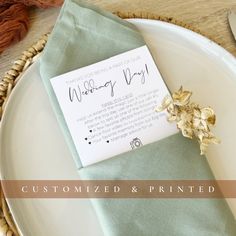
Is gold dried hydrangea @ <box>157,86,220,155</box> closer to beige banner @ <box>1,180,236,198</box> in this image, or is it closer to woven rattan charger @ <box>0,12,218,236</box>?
beige banner @ <box>1,180,236,198</box>

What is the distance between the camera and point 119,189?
0.49 m

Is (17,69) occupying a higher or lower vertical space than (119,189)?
higher

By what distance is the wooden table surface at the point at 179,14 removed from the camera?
64 cm

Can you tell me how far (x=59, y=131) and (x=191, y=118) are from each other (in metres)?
0.17

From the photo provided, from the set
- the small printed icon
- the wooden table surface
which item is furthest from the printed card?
the wooden table surface

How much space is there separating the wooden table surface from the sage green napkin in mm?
102

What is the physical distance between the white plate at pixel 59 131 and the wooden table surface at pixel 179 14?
0.07m

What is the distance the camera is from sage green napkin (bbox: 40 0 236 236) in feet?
1.56

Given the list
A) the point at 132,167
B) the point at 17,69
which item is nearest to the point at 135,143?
the point at 132,167

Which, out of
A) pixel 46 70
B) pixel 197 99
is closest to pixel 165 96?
pixel 197 99

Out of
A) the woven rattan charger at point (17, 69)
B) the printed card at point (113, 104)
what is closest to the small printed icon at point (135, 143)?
the printed card at point (113, 104)

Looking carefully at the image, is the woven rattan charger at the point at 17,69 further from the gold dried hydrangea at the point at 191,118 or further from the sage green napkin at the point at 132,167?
the gold dried hydrangea at the point at 191,118

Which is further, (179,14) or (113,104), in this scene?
(179,14)

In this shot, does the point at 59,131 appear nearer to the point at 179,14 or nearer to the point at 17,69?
the point at 17,69
